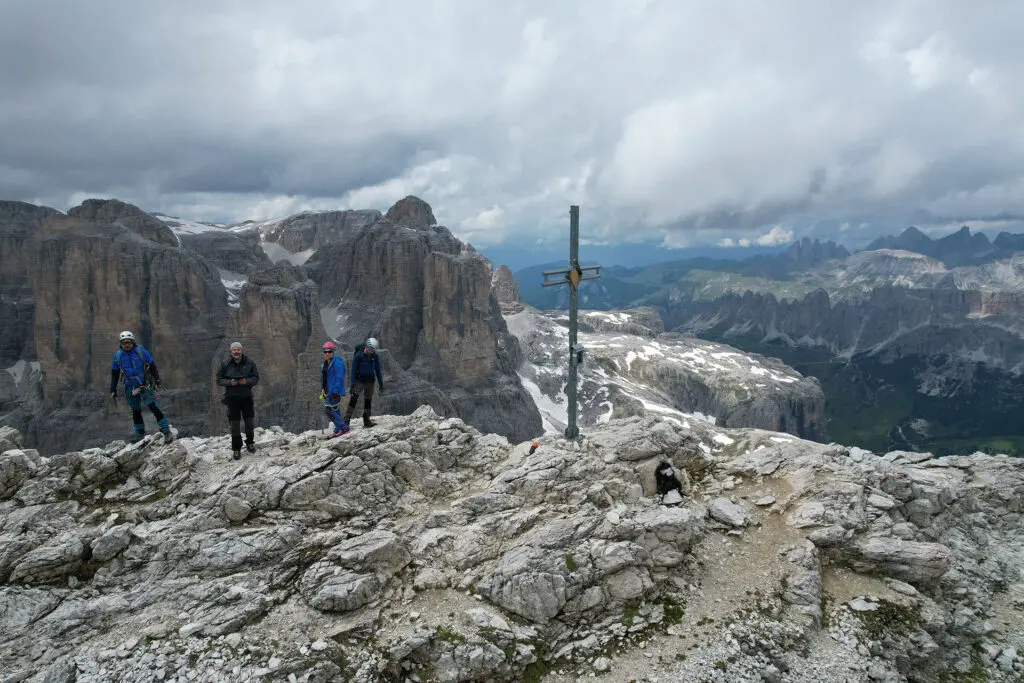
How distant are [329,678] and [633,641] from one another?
7268 mm

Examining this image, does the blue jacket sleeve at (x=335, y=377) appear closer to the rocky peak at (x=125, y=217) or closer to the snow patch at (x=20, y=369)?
the rocky peak at (x=125, y=217)

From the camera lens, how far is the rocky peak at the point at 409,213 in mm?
153625

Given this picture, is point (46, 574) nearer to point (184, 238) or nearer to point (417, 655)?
point (417, 655)

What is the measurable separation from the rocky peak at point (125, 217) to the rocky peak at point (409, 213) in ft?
185

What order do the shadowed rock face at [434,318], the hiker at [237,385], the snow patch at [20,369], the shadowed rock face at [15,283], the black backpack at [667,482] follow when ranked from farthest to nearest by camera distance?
the shadowed rock face at [434,318] < the shadowed rock face at [15,283] < the snow patch at [20,369] < the black backpack at [667,482] < the hiker at [237,385]

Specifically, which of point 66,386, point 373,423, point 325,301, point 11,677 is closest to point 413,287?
point 325,301

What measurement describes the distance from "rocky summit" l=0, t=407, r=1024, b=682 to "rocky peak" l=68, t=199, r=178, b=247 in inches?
4918

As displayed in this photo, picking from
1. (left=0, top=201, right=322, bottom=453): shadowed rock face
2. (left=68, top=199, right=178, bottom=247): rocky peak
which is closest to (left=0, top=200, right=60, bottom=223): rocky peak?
(left=68, top=199, right=178, bottom=247): rocky peak

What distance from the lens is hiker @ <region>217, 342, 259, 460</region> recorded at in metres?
17.4

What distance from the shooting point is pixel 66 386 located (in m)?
106

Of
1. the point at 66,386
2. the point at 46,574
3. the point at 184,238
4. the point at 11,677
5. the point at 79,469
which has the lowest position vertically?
the point at 66,386

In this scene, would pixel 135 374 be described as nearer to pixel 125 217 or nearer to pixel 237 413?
pixel 237 413

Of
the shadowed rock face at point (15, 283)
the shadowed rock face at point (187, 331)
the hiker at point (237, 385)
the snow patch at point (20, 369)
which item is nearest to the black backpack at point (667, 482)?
the hiker at point (237, 385)

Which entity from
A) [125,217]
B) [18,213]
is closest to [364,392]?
[125,217]
